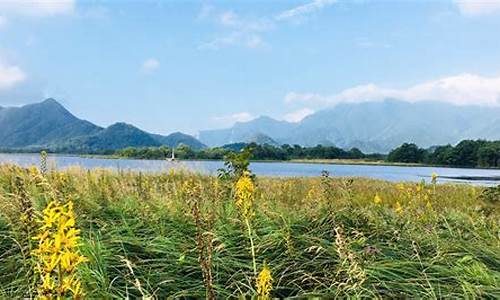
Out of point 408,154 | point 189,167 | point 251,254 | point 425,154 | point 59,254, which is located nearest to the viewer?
point 59,254

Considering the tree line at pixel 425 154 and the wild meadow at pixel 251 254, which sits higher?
the tree line at pixel 425 154

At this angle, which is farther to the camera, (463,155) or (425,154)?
(425,154)

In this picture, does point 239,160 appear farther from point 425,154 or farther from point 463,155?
point 425,154

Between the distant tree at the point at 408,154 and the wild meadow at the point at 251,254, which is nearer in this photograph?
the wild meadow at the point at 251,254

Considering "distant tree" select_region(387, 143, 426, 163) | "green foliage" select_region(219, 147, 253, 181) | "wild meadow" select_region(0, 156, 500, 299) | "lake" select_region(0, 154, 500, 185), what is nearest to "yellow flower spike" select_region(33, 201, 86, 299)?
"wild meadow" select_region(0, 156, 500, 299)

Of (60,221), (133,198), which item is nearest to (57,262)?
(60,221)

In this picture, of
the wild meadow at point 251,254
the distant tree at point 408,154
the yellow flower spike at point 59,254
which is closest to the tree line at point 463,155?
the distant tree at point 408,154

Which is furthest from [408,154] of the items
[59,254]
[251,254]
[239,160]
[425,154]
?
[59,254]

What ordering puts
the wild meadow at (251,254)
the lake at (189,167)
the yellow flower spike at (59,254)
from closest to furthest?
1. the yellow flower spike at (59,254)
2. the wild meadow at (251,254)
3. the lake at (189,167)

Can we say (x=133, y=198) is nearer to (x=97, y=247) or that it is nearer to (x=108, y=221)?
(x=108, y=221)

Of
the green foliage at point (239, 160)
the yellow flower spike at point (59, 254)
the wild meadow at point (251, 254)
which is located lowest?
the wild meadow at point (251, 254)

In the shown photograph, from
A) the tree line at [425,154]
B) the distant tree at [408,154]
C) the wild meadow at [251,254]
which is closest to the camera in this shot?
the wild meadow at [251,254]

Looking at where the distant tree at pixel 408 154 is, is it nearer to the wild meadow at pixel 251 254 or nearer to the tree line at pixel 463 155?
the tree line at pixel 463 155

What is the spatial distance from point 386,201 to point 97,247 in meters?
10.4
